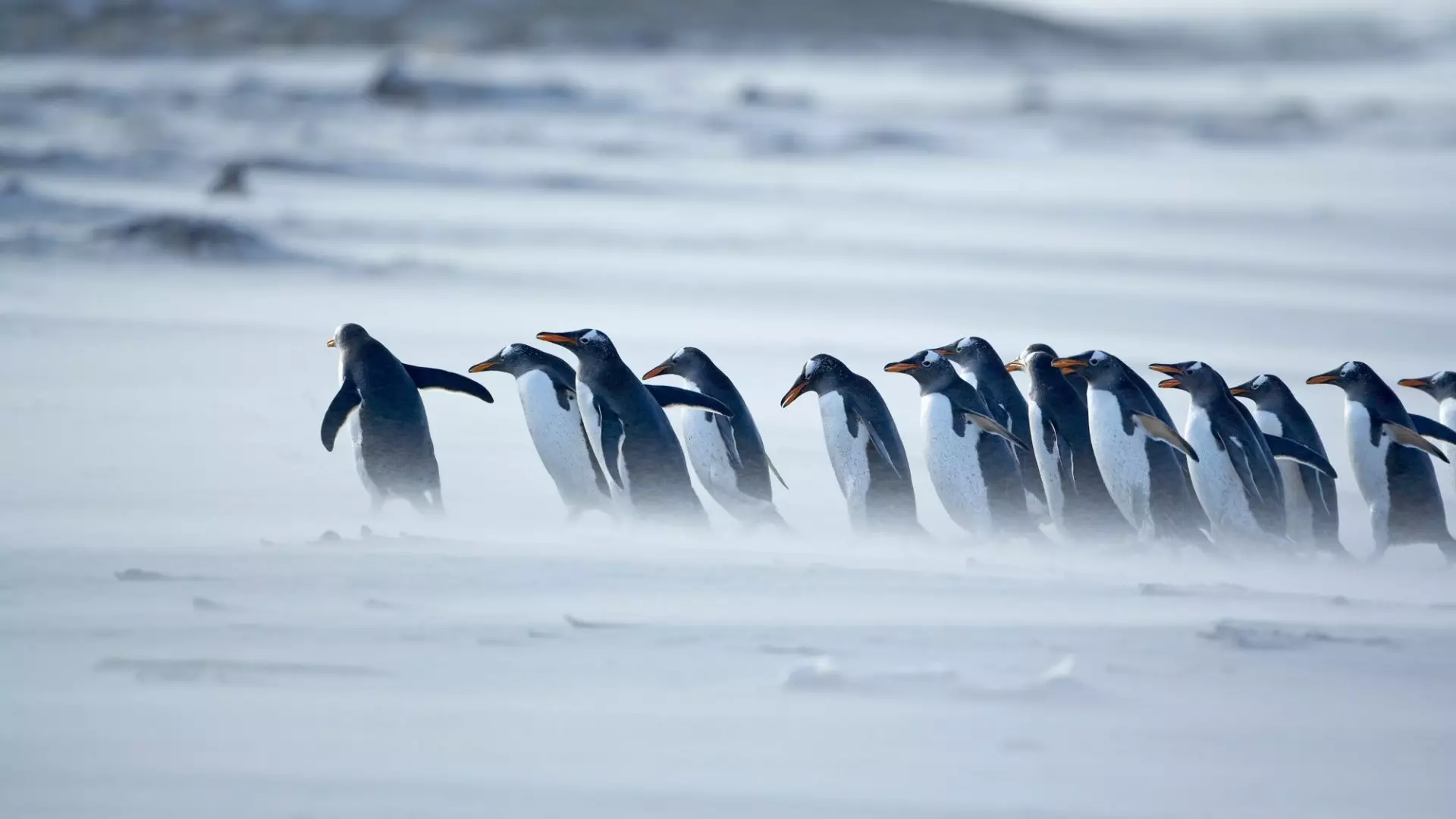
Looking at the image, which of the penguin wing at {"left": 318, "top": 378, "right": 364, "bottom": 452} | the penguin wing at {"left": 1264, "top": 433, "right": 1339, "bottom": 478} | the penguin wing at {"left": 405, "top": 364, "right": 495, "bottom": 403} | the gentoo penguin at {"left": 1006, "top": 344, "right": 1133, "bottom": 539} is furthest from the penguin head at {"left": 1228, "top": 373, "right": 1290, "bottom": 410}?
the penguin wing at {"left": 318, "top": 378, "right": 364, "bottom": 452}

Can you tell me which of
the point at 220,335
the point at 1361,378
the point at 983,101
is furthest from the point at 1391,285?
the point at 983,101

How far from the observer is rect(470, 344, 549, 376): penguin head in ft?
17.0

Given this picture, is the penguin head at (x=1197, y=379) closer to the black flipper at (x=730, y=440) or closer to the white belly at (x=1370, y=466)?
the white belly at (x=1370, y=466)

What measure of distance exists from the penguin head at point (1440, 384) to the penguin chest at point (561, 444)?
2434 mm

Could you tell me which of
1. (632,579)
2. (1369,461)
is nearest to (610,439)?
(632,579)

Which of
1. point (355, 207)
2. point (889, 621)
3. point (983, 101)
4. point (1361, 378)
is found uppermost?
point (983, 101)

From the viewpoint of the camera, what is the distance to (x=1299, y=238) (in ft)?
43.4

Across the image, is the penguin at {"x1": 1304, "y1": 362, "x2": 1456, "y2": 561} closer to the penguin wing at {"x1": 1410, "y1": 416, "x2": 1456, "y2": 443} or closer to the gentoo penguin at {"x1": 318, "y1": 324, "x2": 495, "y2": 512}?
the penguin wing at {"x1": 1410, "y1": 416, "x2": 1456, "y2": 443}

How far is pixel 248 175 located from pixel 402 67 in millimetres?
12304

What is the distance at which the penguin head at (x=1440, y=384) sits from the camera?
5.34 m

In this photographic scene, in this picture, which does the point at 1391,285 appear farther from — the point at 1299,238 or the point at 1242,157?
the point at 1242,157

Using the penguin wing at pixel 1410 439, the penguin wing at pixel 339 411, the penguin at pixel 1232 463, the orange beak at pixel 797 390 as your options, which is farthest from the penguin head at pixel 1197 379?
the penguin wing at pixel 339 411

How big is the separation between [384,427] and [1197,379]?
7.36ft

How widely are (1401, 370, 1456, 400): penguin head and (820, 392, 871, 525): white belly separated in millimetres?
1665
